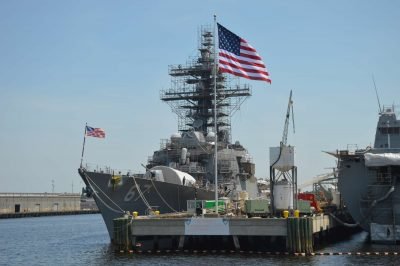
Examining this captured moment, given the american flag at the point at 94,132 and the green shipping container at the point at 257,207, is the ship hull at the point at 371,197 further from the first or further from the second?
the american flag at the point at 94,132

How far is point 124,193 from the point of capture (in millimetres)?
35844

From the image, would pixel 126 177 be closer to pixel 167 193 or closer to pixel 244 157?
pixel 167 193

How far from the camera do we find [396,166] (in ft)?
108

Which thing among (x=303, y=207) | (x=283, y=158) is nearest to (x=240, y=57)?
(x=283, y=158)

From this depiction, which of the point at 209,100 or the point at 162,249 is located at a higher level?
the point at 209,100

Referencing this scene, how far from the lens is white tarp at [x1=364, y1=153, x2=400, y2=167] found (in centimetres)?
3198

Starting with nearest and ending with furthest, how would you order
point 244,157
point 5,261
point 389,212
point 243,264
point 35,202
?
point 243,264, point 5,261, point 389,212, point 244,157, point 35,202

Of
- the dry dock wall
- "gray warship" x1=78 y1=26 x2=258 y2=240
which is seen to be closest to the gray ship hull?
"gray warship" x1=78 y1=26 x2=258 y2=240

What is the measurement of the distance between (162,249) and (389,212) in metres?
13.4

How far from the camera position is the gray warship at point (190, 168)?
117ft

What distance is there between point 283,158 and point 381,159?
583 centimetres

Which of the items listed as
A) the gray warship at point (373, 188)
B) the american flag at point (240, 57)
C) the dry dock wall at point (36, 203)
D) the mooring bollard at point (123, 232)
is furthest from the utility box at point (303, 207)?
the dry dock wall at point (36, 203)

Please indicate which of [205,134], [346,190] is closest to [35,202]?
[205,134]

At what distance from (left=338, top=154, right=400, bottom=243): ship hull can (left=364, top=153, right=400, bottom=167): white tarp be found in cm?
126
